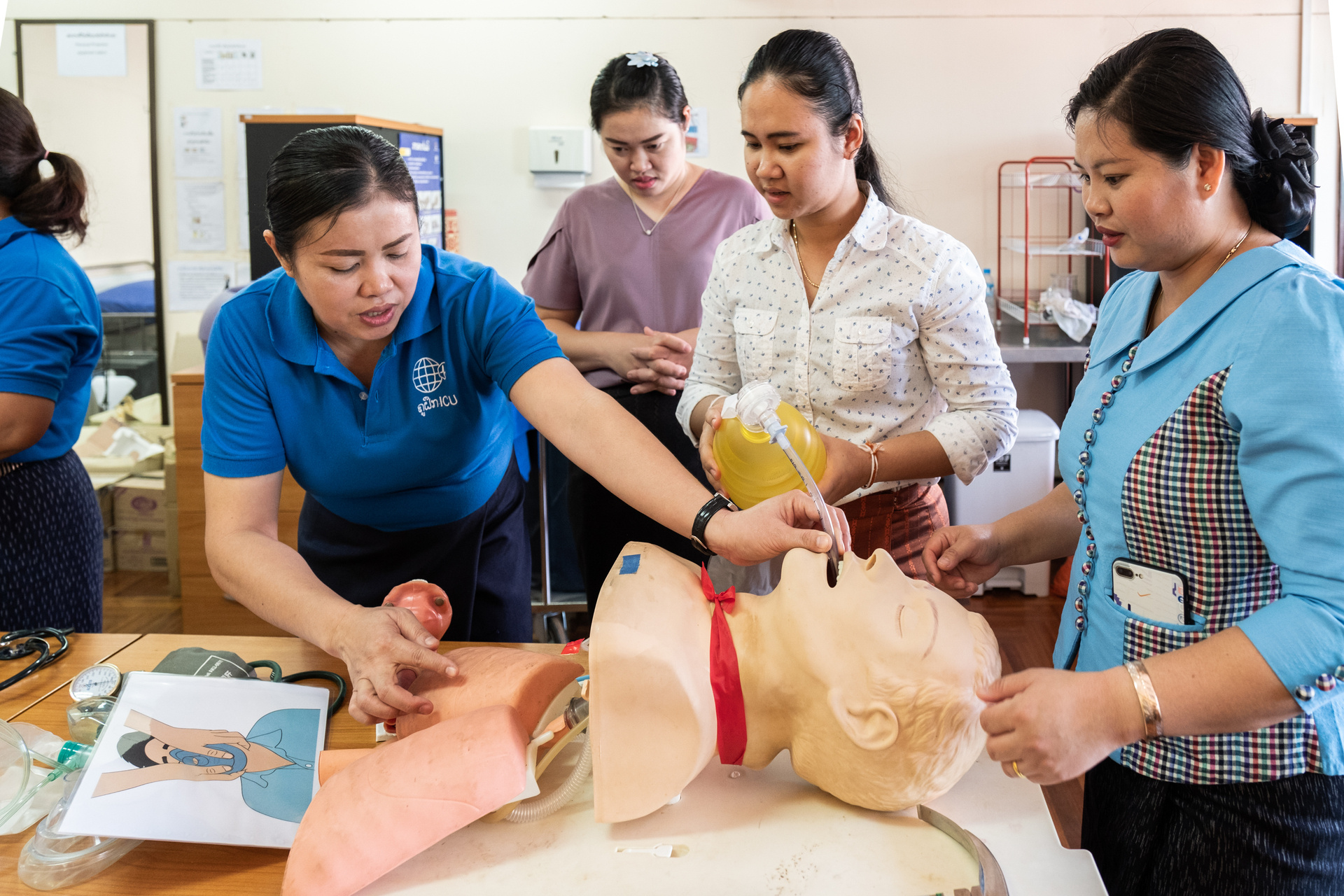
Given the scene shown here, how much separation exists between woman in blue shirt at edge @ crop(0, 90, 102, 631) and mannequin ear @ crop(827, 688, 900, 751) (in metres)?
1.59

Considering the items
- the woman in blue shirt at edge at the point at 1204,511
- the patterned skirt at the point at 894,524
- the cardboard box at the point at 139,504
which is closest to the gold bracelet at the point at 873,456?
the patterned skirt at the point at 894,524

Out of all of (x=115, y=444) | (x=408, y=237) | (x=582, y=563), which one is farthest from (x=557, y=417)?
(x=115, y=444)

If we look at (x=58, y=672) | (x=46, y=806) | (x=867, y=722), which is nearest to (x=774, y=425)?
(x=867, y=722)

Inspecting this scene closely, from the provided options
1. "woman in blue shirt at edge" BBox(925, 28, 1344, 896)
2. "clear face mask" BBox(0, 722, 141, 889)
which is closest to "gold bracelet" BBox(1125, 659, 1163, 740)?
"woman in blue shirt at edge" BBox(925, 28, 1344, 896)

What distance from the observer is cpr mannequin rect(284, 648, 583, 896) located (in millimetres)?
1039

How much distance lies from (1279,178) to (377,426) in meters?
1.27

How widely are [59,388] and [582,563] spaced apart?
4.34ft

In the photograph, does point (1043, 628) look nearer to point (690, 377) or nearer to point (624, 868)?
point (690, 377)

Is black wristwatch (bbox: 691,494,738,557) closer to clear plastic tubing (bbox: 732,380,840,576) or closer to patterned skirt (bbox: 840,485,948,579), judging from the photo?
clear plastic tubing (bbox: 732,380,840,576)

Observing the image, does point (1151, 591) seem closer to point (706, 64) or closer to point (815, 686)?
point (815, 686)

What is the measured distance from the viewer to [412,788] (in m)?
1.08

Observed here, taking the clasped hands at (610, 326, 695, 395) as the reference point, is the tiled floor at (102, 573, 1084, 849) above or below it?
below

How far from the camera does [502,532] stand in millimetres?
1899

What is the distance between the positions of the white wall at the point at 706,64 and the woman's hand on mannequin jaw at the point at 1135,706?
3.66m
